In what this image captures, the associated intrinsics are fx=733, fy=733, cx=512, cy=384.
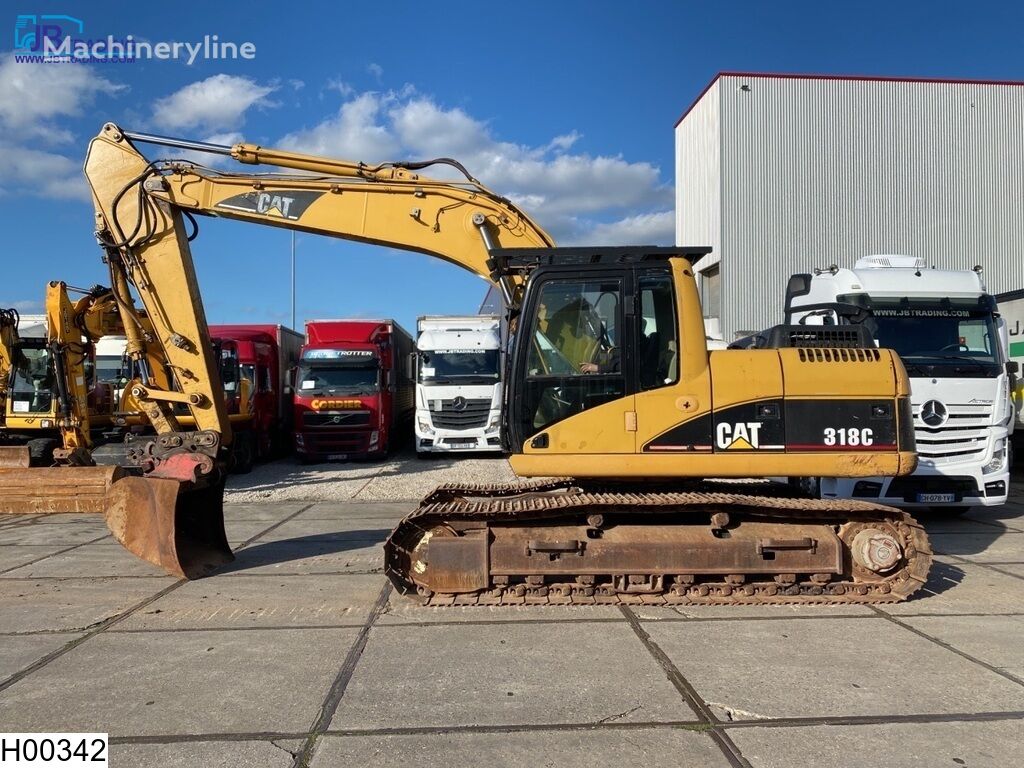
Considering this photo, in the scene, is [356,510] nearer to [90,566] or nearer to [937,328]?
[90,566]

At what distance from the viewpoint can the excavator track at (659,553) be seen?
5.54 meters

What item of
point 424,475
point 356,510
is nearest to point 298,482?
point 424,475

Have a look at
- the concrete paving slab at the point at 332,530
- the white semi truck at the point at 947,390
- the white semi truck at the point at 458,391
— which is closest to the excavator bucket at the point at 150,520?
the concrete paving slab at the point at 332,530

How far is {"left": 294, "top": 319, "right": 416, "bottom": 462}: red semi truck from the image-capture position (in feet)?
52.3

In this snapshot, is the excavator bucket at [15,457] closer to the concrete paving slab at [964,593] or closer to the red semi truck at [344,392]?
the red semi truck at [344,392]

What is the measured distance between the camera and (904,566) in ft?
18.5

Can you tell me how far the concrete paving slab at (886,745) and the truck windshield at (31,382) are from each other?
524 inches

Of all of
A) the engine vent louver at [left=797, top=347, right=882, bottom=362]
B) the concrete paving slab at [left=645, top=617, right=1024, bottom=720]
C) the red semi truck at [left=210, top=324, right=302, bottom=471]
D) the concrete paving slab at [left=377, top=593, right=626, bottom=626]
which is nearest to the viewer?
the concrete paving slab at [left=645, top=617, right=1024, bottom=720]

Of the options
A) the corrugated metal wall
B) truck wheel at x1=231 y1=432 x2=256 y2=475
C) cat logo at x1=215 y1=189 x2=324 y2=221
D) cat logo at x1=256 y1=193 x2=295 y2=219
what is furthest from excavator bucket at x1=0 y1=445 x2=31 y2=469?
the corrugated metal wall

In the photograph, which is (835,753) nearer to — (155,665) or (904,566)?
(904,566)

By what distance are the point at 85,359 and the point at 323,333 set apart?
5.58 metres

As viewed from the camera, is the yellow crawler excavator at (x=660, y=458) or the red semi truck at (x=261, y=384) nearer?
the yellow crawler excavator at (x=660, y=458)

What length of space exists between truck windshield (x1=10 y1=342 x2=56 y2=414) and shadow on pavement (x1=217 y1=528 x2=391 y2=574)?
731 cm

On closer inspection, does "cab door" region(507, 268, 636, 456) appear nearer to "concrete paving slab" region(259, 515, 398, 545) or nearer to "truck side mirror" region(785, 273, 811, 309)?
"concrete paving slab" region(259, 515, 398, 545)
